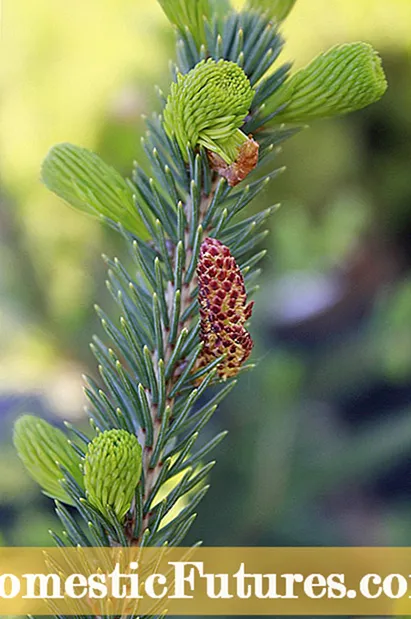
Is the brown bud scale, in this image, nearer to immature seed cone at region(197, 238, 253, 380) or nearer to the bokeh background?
immature seed cone at region(197, 238, 253, 380)

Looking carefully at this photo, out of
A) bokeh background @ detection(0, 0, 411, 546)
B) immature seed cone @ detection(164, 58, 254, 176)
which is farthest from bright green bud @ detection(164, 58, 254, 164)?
bokeh background @ detection(0, 0, 411, 546)

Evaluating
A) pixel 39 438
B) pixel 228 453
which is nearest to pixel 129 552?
pixel 39 438

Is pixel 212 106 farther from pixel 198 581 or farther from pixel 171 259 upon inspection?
pixel 198 581

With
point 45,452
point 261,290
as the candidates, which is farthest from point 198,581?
point 261,290

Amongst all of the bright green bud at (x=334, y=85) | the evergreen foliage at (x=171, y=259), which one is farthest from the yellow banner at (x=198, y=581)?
the bright green bud at (x=334, y=85)

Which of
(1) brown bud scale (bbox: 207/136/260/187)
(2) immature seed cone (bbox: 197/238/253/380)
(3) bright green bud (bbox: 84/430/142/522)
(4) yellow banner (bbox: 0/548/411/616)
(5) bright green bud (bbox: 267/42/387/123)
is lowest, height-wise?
(4) yellow banner (bbox: 0/548/411/616)
